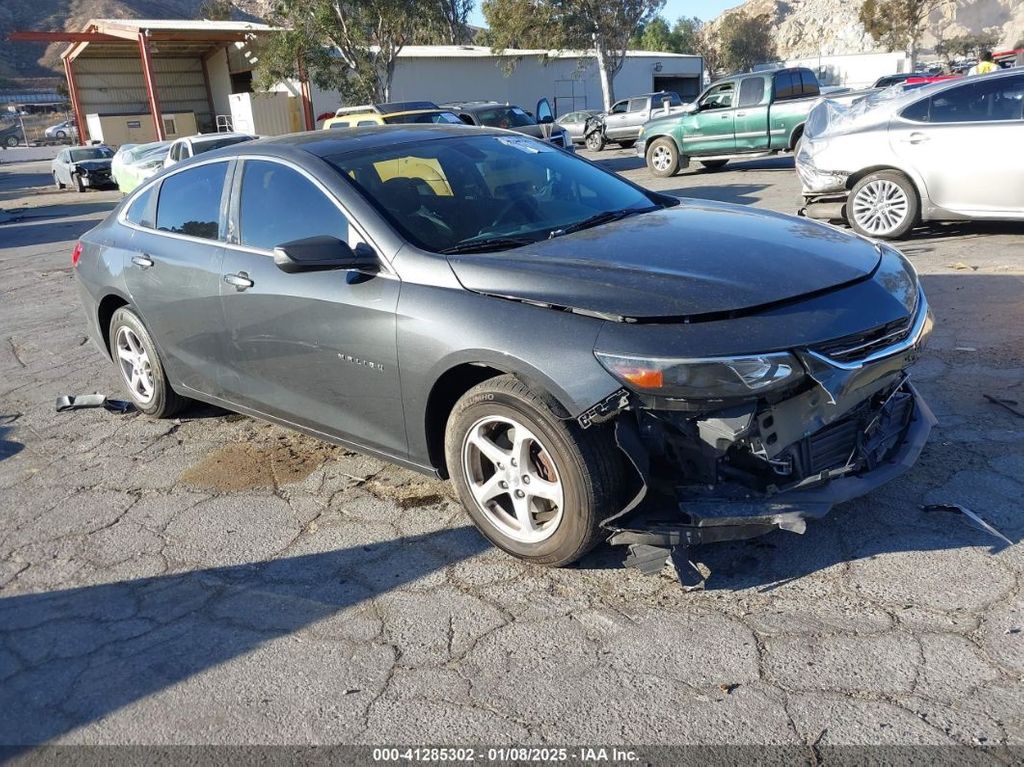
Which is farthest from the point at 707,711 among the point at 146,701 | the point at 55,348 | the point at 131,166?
the point at 131,166

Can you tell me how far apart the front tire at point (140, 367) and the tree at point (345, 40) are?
2501 cm

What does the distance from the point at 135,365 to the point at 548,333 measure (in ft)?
11.5

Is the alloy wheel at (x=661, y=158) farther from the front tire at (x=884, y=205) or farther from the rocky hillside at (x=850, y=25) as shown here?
the rocky hillside at (x=850, y=25)

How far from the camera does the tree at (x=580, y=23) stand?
38562 mm

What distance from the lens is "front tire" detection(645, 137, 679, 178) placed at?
A: 18.1m

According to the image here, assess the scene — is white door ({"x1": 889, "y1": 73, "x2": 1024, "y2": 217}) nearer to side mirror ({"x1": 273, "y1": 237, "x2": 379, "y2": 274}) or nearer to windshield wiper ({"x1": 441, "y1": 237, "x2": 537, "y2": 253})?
windshield wiper ({"x1": 441, "y1": 237, "x2": 537, "y2": 253})

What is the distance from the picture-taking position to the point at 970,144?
805 centimetres

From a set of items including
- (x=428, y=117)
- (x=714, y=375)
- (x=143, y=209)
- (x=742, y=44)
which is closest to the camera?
(x=714, y=375)

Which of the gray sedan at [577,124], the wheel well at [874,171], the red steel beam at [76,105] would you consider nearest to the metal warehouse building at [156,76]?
the red steel beam at [76,105]

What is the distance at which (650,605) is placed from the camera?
325 centimetres

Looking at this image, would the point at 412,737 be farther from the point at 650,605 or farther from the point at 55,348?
the point at 55,348

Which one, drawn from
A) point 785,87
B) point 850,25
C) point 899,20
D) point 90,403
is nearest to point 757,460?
point 90,403

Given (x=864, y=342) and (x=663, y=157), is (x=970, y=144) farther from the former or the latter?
(x=663, y=157)

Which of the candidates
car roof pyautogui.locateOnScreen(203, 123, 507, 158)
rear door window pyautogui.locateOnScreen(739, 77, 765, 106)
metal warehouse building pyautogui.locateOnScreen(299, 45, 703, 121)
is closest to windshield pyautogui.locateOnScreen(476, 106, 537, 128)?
rear door window pyautogui.locateOnScreen(739, 77, 765, 106)
